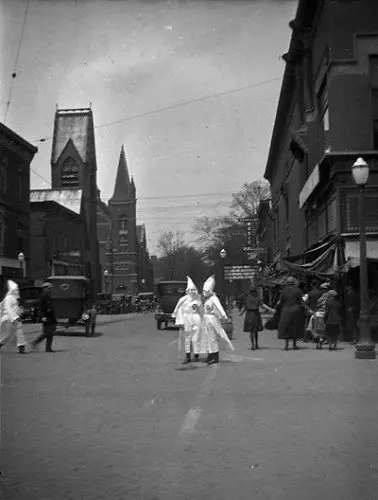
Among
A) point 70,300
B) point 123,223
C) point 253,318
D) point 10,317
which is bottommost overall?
point 253,318

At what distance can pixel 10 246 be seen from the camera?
44031mm

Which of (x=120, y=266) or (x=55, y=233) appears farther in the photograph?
(x=120, y=266)

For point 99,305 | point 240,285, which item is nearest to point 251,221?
point 240,285

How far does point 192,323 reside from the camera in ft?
→ 47.6

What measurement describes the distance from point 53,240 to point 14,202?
1232 centimetres

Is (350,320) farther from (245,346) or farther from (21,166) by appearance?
(21,166)

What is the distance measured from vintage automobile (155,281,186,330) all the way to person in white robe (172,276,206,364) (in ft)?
46.7

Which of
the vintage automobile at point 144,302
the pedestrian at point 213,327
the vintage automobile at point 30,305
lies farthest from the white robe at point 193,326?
the vintage automobile at point 144,302

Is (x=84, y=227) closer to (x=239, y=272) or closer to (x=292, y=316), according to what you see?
(x=239, y=272)

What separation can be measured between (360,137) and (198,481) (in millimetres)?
16436

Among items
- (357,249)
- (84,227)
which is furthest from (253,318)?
(84,227)

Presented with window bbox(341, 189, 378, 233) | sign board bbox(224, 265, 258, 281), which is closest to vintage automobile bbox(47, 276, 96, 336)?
sign board bbox(224, 265, 258, 281)

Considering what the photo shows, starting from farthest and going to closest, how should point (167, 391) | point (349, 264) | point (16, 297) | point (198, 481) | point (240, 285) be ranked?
point (240, 285)
point (349, 264)
point (16, 297)
point (167, 391)
point (198, 481)

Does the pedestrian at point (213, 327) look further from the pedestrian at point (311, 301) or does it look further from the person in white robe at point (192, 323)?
the pedestrian at point (311, 301)
